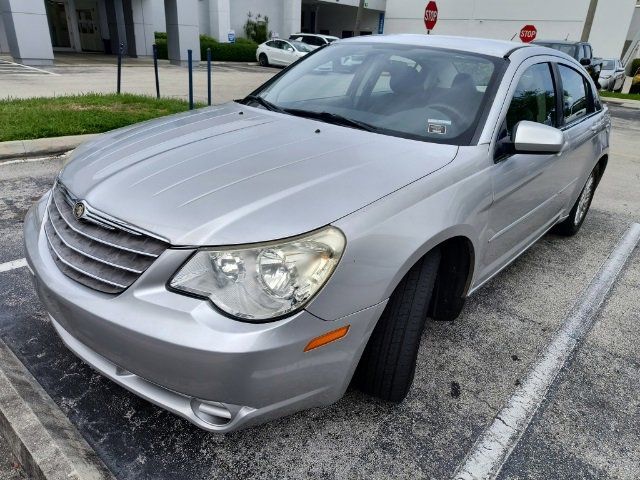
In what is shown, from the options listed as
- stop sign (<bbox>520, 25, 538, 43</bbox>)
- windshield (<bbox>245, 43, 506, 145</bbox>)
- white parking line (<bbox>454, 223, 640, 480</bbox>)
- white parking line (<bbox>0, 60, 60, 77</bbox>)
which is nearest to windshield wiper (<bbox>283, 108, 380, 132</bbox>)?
windshield (<bbox>245, 43, 506, 145</bbox>)

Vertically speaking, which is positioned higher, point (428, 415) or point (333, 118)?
point (333, 118)

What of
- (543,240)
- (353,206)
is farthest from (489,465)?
(543,240)

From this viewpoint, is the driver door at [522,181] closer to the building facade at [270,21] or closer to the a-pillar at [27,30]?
the building facade at [270,21]

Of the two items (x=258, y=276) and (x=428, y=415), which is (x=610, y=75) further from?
(x=258, y=276)

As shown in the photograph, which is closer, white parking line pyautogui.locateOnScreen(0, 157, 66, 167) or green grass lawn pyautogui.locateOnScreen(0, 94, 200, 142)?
white parking line pyautogui.locateOnScreen(0, 157, 66, 167)

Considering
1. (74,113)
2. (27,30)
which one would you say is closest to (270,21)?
(27,30)

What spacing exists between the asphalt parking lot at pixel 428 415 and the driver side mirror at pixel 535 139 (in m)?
1.12

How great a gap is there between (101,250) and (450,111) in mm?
1834

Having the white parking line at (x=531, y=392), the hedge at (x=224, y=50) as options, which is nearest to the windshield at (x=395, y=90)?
the white parking line at (x=531, y=392)

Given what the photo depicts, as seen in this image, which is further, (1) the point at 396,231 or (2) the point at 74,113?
(2) the point at 74,113

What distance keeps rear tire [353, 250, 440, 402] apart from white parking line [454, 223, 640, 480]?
40cm

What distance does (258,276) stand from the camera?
1.64 metres

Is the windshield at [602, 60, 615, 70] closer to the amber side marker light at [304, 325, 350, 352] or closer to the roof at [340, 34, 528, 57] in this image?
the roof at [340, 34, 528, 57]

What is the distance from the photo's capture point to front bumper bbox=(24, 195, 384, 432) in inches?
61.8
